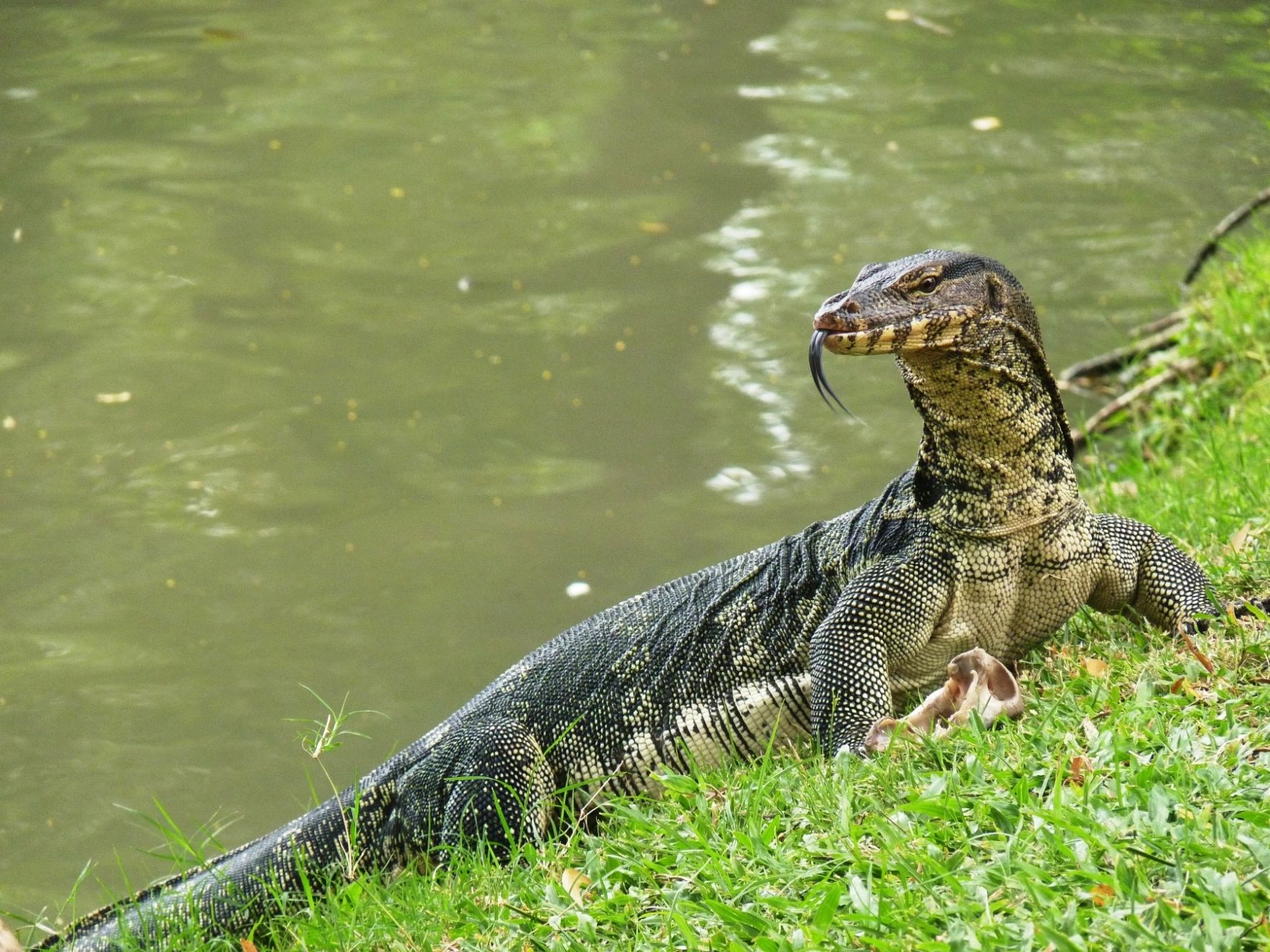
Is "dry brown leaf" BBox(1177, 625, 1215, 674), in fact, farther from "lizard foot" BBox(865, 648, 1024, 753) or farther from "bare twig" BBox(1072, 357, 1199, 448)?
"bare twig" BBox(1072, 357, 1199, 448)

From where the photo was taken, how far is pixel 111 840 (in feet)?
20.8

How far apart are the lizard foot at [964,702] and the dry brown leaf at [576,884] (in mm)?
905

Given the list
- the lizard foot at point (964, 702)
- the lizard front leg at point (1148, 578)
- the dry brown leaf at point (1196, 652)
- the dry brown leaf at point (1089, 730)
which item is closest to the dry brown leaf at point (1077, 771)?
the dry brown leaf at point (1089, 730)

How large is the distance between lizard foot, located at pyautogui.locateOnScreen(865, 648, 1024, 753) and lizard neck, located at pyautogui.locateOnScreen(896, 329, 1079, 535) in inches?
17.5

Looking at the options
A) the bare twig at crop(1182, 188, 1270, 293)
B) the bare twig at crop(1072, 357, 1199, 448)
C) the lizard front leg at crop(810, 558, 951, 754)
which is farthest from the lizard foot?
the bare twig at crop(1182, 188, 1270, 293)

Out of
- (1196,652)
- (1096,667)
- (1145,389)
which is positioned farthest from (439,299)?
(1196,652)

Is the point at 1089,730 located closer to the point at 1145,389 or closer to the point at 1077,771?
the point at 1077,771

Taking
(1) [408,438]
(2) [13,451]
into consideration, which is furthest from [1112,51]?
(2) [13,451]

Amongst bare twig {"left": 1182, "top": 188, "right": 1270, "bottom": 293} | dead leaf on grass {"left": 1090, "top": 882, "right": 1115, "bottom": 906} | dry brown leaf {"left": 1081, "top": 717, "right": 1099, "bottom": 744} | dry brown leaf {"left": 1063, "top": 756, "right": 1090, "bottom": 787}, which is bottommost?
bare twig {"left": 1182, "top": 188, "right": 1270, "bottom": 293}

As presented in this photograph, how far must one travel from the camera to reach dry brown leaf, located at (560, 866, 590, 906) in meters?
3.64

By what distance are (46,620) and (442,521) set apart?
2143 mm

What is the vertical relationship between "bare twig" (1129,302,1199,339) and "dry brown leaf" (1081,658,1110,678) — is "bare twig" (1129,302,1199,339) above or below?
below

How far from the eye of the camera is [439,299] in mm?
10469

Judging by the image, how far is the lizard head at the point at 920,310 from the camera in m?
3.99
